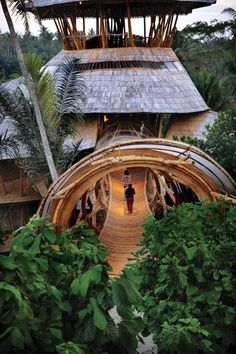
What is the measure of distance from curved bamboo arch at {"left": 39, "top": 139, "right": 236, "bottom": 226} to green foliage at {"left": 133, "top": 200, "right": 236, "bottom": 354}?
388 centimetres

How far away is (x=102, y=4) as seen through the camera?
22.6 meters

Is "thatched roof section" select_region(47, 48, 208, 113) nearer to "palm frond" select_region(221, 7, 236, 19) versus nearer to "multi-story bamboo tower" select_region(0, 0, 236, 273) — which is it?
"multi-story bamboo tower" select_region(0, 0, 236, 273)

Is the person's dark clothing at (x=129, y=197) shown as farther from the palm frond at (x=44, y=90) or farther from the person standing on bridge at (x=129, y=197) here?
the palm frond at (x=44, y=90)

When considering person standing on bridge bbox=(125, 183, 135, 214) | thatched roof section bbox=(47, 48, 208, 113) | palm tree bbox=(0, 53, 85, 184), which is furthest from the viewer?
thatched roof section bbox=(47, 48, 208, 113)

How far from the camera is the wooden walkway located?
49.0ft

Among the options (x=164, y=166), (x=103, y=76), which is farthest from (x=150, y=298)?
(x=103, y=76)

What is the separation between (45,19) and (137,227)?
11.9 metres

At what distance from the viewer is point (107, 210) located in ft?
59.5

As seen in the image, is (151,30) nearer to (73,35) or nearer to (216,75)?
(73,35)

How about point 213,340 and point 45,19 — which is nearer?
point 213,340

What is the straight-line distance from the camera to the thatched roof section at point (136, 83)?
21969 mm

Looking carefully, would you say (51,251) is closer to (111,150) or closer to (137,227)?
(111,150)

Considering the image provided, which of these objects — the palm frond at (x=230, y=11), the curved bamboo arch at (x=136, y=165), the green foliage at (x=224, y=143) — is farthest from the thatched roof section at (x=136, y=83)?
the curved bamboo arch at (x=136, y=165)

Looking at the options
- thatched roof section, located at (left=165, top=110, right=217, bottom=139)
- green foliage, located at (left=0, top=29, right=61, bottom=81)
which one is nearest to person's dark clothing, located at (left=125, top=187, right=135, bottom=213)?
thatched roof section, located at (left=165, top=110, right=217, bottom=139)
